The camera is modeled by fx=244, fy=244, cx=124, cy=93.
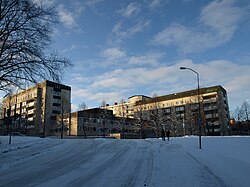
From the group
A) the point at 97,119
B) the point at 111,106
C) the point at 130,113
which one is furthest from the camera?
the point at 111,106

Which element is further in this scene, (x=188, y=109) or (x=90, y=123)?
(x=90, y=123)

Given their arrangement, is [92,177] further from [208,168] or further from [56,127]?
[56,127]

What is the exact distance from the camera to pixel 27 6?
18094 mm

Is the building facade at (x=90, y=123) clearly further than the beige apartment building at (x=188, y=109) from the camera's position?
Yes

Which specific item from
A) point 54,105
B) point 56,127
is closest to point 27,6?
point 56,127

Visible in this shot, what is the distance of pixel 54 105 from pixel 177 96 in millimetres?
54185

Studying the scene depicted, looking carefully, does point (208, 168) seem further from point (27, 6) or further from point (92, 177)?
point (27, 6)

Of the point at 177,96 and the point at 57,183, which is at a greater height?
the point at 177,96

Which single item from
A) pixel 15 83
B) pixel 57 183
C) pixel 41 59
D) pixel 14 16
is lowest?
pixel 57 183

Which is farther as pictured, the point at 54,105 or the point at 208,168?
the point at 54,105

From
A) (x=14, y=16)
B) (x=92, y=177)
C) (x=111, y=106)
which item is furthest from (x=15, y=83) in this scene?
(x=111, y=106)

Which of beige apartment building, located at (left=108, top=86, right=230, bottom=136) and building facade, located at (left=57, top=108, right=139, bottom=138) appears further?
building facade, located at (left=57, top=108, right=139, bottom=138)

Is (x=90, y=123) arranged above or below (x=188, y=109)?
below

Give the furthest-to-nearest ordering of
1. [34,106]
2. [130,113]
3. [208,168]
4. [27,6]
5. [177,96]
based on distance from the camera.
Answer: [130,113], [177,96], [34,106], [27,6], [208,168]
